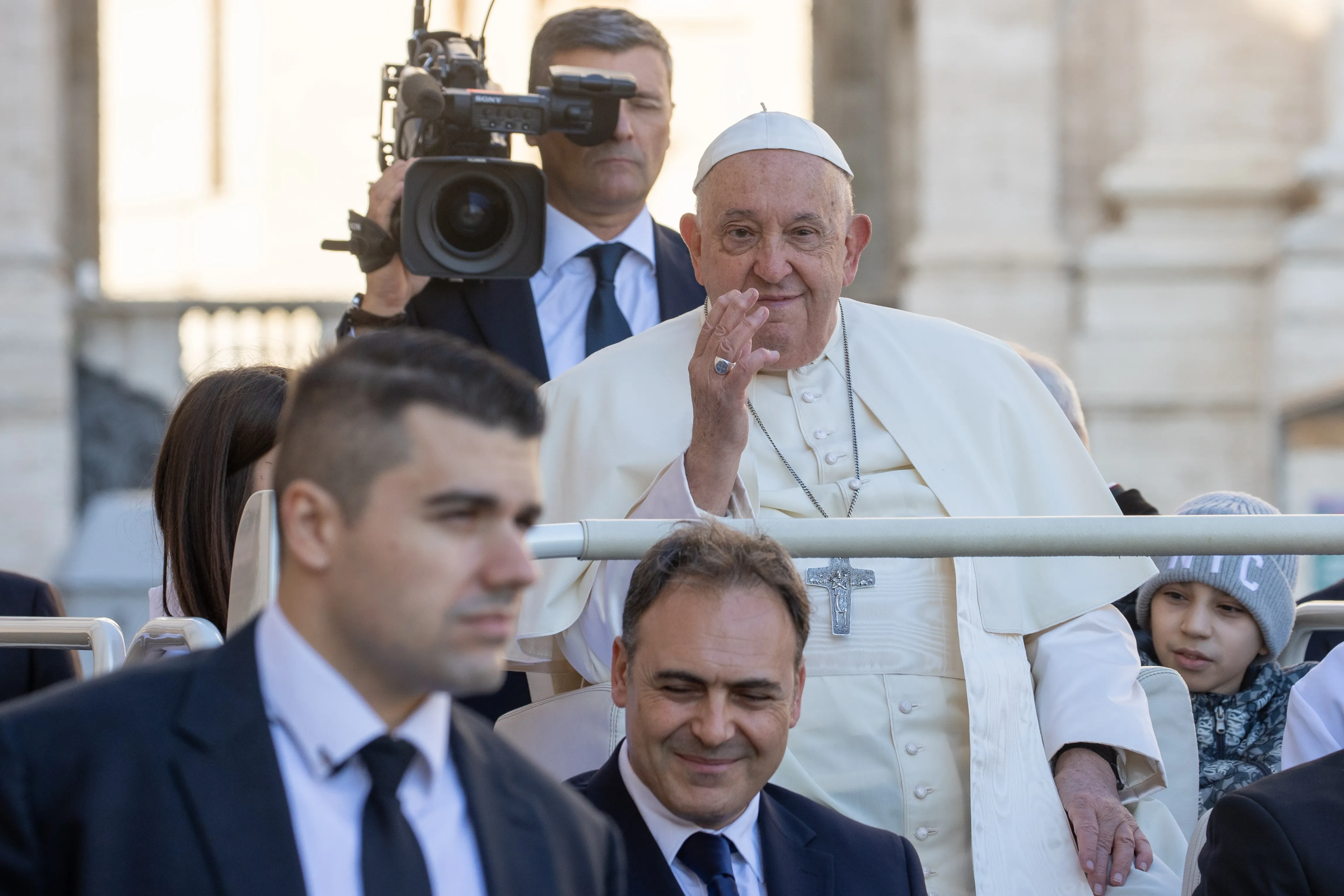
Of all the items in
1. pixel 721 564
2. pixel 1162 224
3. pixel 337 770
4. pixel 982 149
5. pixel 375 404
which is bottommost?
pixel 337 770

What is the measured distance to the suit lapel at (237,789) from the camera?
1.65 metres

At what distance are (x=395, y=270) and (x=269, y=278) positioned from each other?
2355 centimetres

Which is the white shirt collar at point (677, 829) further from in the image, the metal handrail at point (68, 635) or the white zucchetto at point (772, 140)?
the white zucchetto at point (772, 140)

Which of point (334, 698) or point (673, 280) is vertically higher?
point (673, 280)

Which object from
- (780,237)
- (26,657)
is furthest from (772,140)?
(26,657)

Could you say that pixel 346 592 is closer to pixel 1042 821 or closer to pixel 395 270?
pixel 1042 821

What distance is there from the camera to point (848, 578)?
138 inches

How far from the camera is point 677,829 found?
104 inches

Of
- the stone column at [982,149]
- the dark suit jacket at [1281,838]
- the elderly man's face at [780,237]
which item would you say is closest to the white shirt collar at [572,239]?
the elderly man's face at [780,237]

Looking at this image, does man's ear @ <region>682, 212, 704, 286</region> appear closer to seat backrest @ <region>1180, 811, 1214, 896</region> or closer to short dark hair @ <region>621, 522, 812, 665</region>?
short dark hair @ <region>621, 522, 812, 665</region>

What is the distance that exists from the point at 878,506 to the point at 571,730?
2.65ft

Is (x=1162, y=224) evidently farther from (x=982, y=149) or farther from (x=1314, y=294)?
(x=982, y=149)

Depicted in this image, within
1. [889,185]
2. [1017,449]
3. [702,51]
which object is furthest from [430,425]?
[702,51]

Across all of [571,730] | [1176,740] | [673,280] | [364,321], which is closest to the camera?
[571,730]
